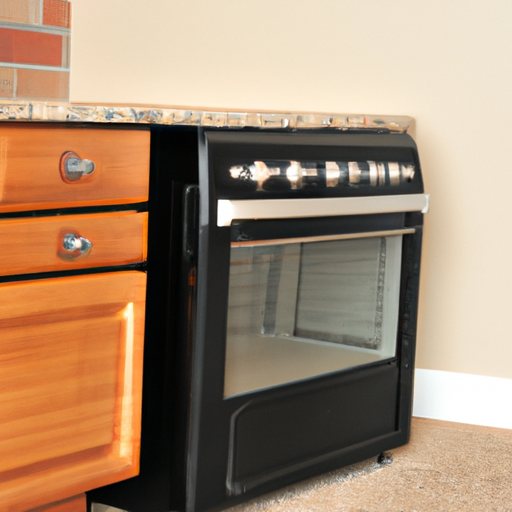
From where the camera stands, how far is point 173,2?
1863mm

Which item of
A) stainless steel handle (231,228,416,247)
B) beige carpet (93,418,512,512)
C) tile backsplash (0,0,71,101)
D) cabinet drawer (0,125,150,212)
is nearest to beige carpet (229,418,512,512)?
beige carpet (93,418,512,512)

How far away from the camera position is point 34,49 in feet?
5.98

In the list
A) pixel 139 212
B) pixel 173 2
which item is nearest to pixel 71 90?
pixel 173 2

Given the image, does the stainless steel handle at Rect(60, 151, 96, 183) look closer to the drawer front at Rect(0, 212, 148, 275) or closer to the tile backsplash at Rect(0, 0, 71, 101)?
the drawer front at Rect(0, 212, 148, 275)

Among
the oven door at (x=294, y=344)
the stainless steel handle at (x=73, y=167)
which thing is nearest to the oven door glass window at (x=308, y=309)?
the oven door at (x=294, y=344)

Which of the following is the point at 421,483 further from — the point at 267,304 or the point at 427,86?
the point at 427,86

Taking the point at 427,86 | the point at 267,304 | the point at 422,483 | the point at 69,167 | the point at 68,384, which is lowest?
the point at 422,483

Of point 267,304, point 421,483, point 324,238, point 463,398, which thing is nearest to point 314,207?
Answer: point 324,238

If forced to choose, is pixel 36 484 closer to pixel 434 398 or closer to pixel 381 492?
pixel 381 492

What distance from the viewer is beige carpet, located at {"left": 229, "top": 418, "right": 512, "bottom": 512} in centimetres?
136

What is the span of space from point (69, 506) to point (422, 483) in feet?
2.39

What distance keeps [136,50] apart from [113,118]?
2.89 ft

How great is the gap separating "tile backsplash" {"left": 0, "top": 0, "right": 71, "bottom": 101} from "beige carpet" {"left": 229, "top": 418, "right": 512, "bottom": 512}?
3.92ft

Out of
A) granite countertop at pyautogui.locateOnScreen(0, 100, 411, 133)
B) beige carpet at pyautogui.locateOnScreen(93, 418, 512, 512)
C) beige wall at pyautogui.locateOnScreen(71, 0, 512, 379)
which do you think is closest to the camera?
granite countertop at pyautogui.locateOnScreen(0, 100, 411, 133)
